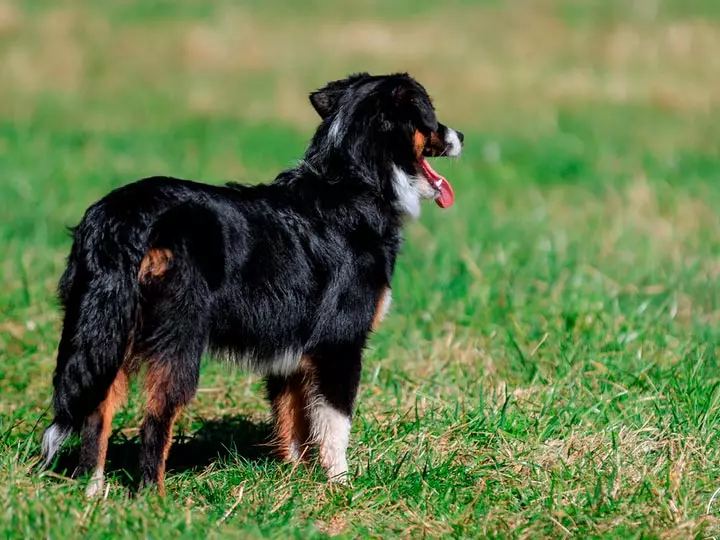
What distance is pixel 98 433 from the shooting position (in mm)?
3746

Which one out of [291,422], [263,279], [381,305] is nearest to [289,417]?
[291,422]

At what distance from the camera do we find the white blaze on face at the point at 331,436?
427 cm

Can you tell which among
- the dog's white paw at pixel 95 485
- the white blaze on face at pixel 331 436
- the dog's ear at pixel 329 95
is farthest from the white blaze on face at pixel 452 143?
the dog's white paw at pixel 95 485

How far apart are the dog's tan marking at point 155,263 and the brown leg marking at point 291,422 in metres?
1.05

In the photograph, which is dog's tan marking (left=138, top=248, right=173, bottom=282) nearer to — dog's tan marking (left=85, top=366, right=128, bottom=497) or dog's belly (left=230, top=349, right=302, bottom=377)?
dog's tan marking (left=85, top=366, right=128, bottom=497)

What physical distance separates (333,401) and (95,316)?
3.62 feet

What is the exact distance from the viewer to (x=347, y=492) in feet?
13.2

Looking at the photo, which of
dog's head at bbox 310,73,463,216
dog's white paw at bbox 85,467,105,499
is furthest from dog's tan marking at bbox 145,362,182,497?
dog's head at bbox 310,73,463,216

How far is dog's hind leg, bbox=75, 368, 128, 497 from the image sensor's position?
373 centimetres

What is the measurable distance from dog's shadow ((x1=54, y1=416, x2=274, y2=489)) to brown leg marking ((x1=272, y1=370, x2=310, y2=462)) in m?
0.08

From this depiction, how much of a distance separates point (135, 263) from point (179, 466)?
1315mm

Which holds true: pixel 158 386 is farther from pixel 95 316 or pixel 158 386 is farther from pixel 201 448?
pixel 201 448

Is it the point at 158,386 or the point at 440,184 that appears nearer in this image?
the point at 158,386

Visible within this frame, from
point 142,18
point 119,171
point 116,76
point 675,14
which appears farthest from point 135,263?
point 675,14
